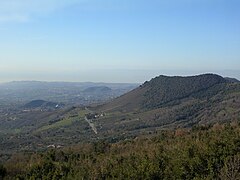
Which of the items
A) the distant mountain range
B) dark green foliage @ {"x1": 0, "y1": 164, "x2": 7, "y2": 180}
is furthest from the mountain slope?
dark green foliage @ {"x1": 0, "y1": 164, "x2": 7, "y2": 180}

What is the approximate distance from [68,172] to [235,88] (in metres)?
125

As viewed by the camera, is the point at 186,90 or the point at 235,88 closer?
the point at 235,88

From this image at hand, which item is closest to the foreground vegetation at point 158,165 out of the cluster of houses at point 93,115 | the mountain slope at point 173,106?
the mountain slope at point 173,106

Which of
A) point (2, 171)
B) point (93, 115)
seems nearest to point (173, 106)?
point (93, 115)

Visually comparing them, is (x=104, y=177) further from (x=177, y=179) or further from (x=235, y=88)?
(x=235, y=88)

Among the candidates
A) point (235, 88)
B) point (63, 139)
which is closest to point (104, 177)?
point (63, 139)

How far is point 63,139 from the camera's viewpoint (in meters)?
120

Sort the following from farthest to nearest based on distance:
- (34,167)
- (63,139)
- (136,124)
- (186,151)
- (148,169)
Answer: (136,124), (63,139), (34,167), (186,151), (148,169)

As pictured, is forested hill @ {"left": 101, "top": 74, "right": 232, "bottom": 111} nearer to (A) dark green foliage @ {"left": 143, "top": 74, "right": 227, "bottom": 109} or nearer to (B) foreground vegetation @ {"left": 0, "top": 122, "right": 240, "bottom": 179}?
(A) dark green foliage @ {"left": 143, "top": 74, "right": 227, "bottom": 109}

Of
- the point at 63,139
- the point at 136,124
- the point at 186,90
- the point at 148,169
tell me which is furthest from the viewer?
the point at 186,90

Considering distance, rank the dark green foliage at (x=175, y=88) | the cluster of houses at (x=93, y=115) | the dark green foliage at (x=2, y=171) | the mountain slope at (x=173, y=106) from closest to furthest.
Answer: the dark green foliage at (x=2, y=171), the mountain slope at (x=173, y=106), the cluster of houses at (x=93, y=115), the dark green foliage at (x=175, y=88)

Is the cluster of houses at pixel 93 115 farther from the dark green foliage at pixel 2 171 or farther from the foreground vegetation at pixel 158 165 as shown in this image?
the dark green foliage at pixel 2 171

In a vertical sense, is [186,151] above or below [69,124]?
above

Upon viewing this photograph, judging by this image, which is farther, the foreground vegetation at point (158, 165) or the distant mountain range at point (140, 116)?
the distant mountain range at point (140, 116)
